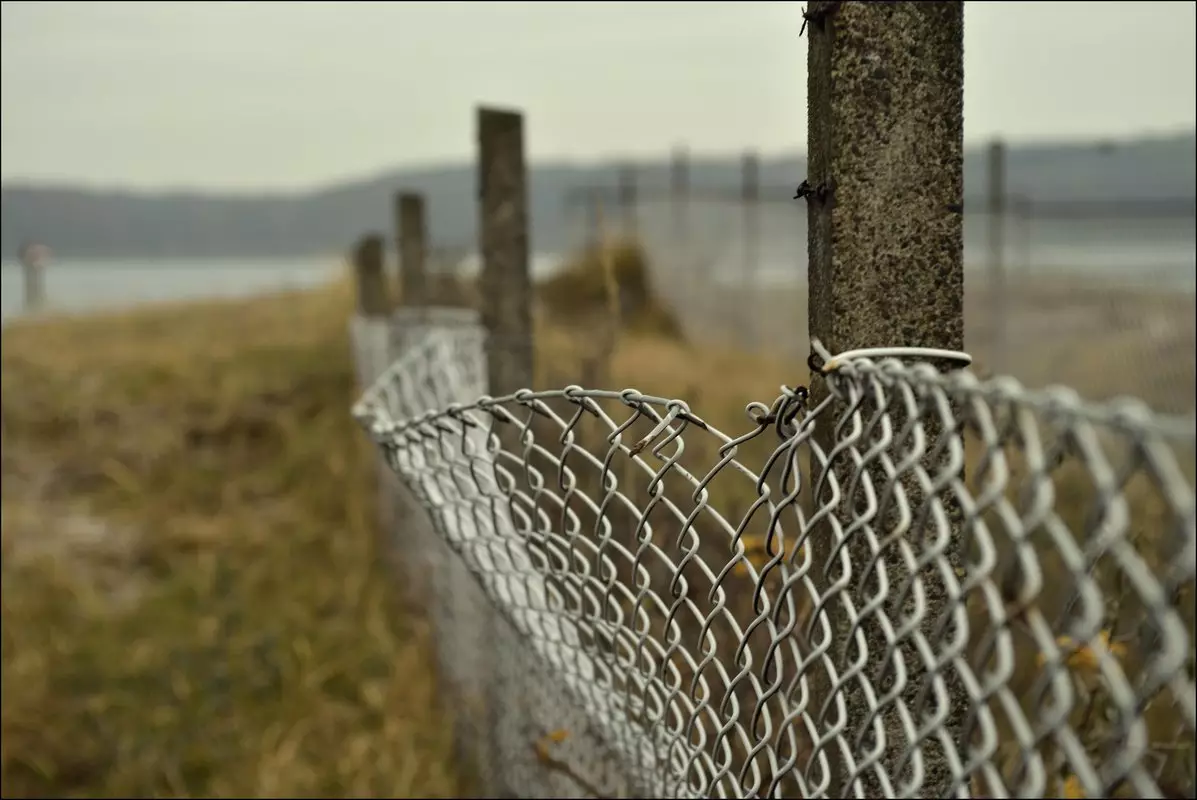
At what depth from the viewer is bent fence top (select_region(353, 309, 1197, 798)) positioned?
84 cm

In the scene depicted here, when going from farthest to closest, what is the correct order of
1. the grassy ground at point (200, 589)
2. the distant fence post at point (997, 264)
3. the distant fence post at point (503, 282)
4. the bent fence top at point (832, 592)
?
the distant fence post at point (997, 264) → the grassy ground at point (200, 589) → the distant fence post at point (503, 282) → the bent fence top at point (832, 592)

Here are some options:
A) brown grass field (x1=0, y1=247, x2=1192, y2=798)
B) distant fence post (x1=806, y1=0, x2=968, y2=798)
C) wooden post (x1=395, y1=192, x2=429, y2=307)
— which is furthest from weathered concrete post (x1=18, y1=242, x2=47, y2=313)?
distant fence post (x1=806, y1=0, x2=968, y2=798)

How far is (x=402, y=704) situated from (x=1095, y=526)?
4051 millimetres

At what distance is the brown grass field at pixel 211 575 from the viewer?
4.29m

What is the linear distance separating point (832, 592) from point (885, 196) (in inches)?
17.3

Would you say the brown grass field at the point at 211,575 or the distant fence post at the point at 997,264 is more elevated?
the distant fence post at the point at 997,264

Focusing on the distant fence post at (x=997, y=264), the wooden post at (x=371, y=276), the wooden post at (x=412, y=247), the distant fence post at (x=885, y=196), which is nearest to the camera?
the distant fence post at (x=885, y=196)

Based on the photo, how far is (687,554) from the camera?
62.0 inches

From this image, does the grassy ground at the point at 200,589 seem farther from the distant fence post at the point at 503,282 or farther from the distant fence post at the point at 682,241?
the distant fence post at the point at 682,241

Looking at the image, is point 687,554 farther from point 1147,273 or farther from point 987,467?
point 1147,273

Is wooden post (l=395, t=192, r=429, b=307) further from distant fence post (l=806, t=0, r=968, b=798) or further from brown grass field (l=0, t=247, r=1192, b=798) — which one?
distant fence post (l=806, t=0, r=968, b=798)

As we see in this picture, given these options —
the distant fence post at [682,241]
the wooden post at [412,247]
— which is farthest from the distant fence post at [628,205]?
the wooden post at [412,247]

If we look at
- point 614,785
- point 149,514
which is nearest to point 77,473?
point 149,514

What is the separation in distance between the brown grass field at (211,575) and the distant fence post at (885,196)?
7.76 feet
